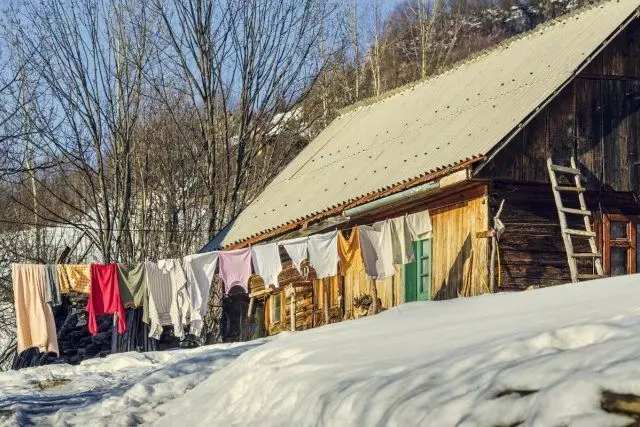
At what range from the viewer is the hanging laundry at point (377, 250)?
687 inches

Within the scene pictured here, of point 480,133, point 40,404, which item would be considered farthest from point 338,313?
point 40,404

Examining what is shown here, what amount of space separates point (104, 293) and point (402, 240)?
287 inches

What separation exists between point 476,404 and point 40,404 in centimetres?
780

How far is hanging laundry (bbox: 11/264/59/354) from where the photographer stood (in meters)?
20.5

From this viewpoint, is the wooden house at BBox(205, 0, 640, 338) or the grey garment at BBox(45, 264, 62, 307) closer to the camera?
the wooden house at BBox(205, 0, 640, 338)

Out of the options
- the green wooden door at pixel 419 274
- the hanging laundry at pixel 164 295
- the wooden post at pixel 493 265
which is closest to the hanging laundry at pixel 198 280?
the hanging laundry at pixel 164 295

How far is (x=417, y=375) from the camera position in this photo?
7215 millimetres

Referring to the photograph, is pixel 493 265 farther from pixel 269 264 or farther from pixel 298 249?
pixel 269 264

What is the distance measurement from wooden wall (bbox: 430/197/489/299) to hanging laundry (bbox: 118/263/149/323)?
647 cm

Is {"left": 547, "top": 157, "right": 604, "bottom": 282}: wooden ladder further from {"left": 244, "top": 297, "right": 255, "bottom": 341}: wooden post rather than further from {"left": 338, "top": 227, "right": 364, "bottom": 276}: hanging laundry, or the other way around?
{"left": 244, "top": 297, "right": 255, "bottom": 341}: wooden post

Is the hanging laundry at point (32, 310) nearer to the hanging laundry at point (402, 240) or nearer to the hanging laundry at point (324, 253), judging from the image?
the hanging laundry at point (324, 253)

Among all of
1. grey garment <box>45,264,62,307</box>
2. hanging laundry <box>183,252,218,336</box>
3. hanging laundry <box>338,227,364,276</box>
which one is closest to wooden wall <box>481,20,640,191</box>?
hanging laundry <box>338,227,364,276</box>

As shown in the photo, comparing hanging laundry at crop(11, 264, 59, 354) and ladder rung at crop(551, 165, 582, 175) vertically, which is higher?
ladder rung at crop(551, 165, 582, 175)

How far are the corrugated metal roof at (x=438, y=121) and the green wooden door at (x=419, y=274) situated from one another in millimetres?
1422
